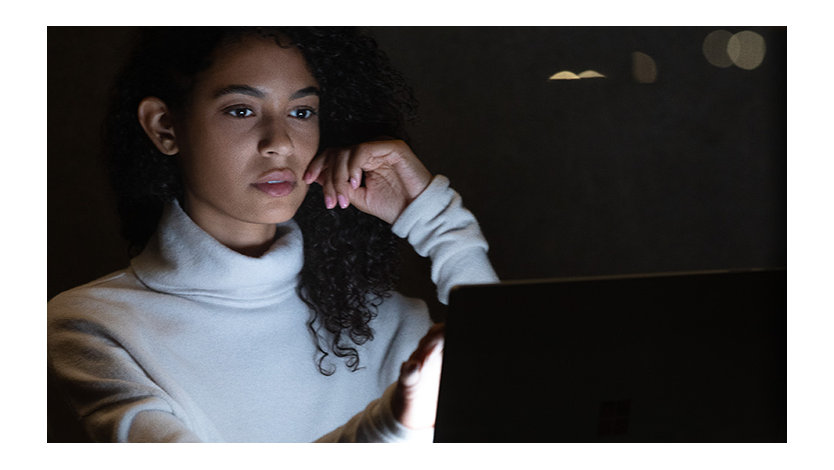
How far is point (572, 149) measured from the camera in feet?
7.47

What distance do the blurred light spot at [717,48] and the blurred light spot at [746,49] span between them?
0.01 m

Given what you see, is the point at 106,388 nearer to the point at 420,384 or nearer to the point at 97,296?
the point at 97,296

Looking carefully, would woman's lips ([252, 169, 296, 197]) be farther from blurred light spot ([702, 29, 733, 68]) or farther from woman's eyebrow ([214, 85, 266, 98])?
blurred light spot ([702, 29, 733, 68])

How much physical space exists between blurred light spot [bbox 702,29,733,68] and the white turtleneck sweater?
846 millimetres

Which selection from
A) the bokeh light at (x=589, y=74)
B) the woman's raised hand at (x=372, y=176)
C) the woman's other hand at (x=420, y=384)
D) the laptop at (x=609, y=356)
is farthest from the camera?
the bokeh light at (x=589, y=74)

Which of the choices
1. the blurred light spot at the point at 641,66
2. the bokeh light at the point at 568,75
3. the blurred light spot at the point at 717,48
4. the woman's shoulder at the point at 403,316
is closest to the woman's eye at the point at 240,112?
the woman's shoulder at the point at 403,316

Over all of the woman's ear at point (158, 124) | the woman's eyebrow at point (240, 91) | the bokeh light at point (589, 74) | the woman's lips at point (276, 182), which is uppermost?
the bokeh light at point (589, 74)

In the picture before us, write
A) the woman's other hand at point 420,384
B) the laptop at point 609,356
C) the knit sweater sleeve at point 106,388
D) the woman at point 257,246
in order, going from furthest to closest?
the woman at point 257,246 → the knit sweater sleeve at point 106,388 → the woman's other hand at point 420,384 → the laptop at point 609,356

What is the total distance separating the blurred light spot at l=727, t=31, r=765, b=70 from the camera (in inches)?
90.0

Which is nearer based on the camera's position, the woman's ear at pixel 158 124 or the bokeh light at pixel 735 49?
the woman's ear at pixel 158 124

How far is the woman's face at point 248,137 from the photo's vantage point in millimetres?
2061

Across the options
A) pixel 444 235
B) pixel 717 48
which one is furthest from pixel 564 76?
pixel 444 235

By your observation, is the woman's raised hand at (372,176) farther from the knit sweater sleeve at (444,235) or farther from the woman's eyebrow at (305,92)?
the woman's eyebrow at (305,92)
